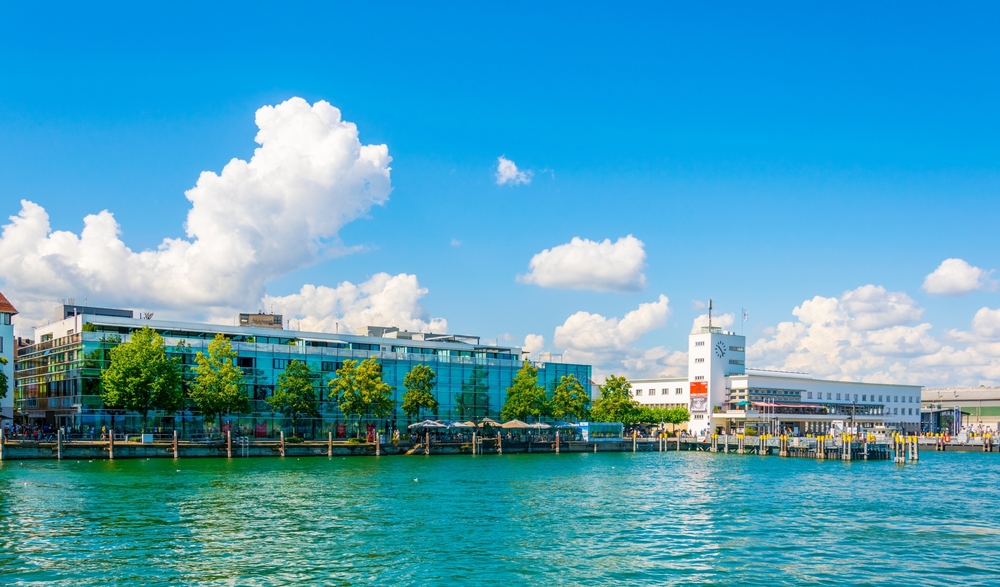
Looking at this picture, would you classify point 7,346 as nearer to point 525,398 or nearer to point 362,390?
point 362,390

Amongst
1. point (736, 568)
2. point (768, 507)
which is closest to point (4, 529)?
point (736, 568)

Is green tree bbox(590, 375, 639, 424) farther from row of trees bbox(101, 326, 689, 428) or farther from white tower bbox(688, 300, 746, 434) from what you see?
white tower bbox(688, 300, 746, 434)

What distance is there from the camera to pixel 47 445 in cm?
8481

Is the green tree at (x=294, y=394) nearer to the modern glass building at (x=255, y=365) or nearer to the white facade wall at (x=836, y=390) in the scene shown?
the modern glass building at (x=255, y=365)

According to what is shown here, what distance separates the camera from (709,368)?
184 meters

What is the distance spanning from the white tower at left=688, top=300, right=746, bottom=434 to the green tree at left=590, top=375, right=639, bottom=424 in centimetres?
4959

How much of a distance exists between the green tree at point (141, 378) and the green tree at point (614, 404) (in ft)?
201

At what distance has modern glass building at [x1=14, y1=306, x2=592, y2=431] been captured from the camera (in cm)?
10400

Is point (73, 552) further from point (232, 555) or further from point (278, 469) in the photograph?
point (278, 469)

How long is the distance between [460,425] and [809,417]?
100293 millimetres

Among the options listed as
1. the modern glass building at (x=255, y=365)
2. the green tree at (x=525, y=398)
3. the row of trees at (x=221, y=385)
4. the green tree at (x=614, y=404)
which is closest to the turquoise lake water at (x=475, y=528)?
the row of trees at (x=221, y=385)

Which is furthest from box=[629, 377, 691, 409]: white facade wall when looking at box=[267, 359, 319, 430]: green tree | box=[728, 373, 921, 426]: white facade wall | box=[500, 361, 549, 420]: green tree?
box=[267, 359, 319, 430]: green tree

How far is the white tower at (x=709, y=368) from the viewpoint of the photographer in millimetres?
183750

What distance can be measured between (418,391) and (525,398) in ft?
54.5
